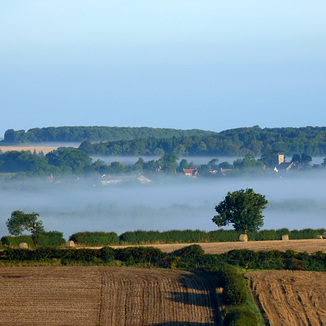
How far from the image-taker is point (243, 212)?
83.2 m

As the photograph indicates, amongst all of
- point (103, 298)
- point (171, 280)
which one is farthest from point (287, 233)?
point (103, 298)

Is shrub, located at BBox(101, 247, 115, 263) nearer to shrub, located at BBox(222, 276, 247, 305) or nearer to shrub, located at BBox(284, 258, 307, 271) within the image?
shrub, located at BBox(222, 276, 247, 305)

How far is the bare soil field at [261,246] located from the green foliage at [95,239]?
4.38m

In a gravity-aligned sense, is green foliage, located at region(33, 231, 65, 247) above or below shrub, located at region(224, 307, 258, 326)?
above

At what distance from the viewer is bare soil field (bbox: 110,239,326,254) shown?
6956cm

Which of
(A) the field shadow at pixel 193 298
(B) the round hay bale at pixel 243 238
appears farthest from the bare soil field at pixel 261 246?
(A) the field shadow at pixel 193 298

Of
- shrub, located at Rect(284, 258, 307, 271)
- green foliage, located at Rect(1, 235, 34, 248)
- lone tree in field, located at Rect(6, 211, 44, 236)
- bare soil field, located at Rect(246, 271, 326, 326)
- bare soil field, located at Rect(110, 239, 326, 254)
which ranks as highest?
lone tree in field, located at Rect(6, 211, 44, 236)

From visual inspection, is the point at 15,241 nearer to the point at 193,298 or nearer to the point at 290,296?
the point at 193,298

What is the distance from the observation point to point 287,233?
7944 cm

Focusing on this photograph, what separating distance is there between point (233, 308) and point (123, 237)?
88.6ft

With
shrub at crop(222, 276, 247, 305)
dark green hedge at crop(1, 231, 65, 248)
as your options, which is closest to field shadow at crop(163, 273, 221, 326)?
shrub at crop(222, 276, 247, 305)

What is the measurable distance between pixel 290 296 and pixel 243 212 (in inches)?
1189

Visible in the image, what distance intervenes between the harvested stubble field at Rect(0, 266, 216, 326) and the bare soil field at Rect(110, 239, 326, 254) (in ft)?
36.2

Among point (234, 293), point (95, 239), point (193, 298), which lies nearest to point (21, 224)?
point (95, 239)
